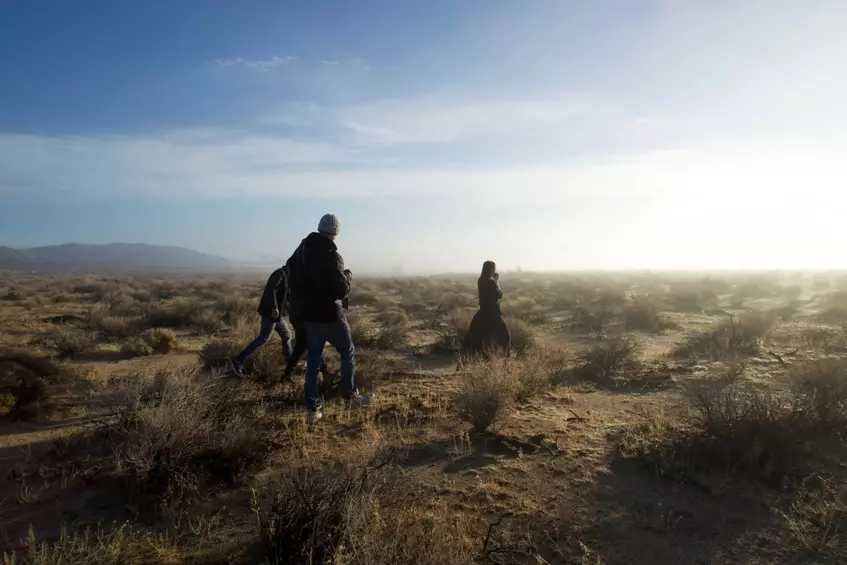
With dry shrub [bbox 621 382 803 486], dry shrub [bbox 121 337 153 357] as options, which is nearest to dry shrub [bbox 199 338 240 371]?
dry shrub [bbox 121 337 153 357]

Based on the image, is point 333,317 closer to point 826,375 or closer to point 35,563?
point 35,563

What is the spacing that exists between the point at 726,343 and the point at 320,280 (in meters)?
9.42

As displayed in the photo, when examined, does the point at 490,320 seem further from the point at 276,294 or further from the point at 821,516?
the point at 821,516

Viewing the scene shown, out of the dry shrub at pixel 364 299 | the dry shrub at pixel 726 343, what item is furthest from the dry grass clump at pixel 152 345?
the dry shrub at pixel 364 299

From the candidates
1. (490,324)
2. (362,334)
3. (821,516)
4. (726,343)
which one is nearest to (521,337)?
(490,324)

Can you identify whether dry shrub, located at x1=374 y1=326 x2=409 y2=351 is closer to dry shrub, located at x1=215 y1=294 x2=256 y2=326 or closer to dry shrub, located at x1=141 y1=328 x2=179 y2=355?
dry shrub, located at x1=141 y1=328 x2=179 y2=355

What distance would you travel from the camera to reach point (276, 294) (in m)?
6.79

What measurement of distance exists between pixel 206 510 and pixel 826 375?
716 centimetres

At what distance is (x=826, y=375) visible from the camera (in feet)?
19.6

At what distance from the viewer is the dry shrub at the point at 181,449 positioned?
365 centimetres

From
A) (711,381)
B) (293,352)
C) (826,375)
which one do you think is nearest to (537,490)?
(293,352)

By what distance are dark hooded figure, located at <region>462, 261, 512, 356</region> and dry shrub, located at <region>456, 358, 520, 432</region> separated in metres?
2.86

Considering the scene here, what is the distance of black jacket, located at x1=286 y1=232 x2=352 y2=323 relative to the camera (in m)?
5.27

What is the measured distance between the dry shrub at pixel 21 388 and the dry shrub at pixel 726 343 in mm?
10969
